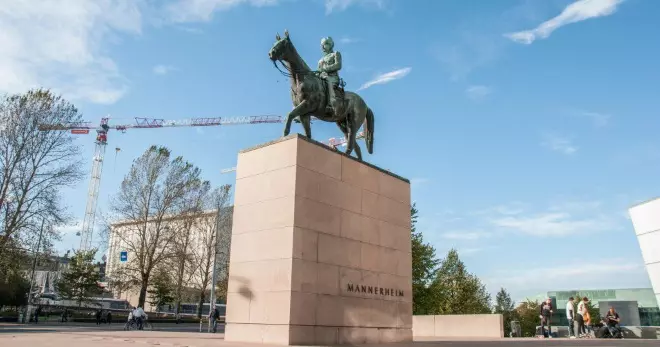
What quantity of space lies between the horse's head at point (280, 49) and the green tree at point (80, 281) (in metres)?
53.4

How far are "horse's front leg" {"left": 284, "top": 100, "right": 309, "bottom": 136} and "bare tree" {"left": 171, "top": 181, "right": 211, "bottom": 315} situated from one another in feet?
113

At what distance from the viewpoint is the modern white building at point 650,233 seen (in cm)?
3366

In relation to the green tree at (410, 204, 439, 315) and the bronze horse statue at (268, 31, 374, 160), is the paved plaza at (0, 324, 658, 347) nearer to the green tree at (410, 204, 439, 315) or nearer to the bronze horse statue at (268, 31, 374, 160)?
the bronze horse statue at (268, 31, 374, 160)

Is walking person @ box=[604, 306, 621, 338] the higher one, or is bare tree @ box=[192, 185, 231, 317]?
bare tree @ box=[192, 185, 231, 317]

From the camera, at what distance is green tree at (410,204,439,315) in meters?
45.4

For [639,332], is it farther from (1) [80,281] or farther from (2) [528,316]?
(2) [528,316]

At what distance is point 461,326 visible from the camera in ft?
83.3

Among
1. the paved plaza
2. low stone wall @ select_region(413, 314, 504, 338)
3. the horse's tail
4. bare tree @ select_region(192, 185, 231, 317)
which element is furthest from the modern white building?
bare tree @ select_region(192, 185, 231, 317)

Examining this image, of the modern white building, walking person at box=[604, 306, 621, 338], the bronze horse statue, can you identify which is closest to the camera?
the bronze horse statue

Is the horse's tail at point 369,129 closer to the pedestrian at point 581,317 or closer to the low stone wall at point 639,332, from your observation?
the pedestrian at point 581,317

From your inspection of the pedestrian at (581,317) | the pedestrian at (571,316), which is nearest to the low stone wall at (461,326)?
the pedestrian at (571,316)

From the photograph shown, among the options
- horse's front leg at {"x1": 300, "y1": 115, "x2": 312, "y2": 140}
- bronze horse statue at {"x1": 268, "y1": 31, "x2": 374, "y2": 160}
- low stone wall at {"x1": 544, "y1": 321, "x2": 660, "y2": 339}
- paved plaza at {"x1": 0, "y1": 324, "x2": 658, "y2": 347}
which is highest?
bronze horse statue at {"x1": 268, "y1": 31, "x2": 374, "y2": 160}

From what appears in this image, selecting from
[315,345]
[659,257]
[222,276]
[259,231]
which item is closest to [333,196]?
[259,231]

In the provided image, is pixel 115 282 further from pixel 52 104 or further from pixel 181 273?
pixel 52 104
